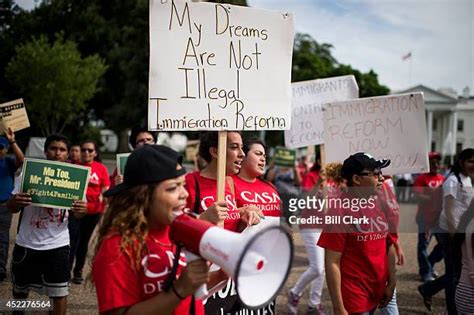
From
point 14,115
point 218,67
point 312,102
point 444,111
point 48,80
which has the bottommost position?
point 14,115

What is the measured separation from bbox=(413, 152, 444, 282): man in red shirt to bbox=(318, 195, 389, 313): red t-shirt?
14.2ft

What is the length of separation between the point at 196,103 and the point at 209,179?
61cm

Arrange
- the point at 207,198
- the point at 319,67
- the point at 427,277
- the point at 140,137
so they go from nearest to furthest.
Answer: the point at 207,198 < the point at 140,137 < the point at 427,277 < the point at 319,67

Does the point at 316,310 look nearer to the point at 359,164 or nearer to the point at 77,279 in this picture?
the point at 359,164

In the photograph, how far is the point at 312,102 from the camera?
655 cm

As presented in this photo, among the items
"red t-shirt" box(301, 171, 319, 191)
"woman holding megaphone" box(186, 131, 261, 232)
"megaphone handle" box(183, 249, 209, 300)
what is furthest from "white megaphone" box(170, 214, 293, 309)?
"red t-shirt" box(301, 171, 319, 191)

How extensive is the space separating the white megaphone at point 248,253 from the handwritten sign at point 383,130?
11.1ft

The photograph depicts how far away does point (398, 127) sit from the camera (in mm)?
4988

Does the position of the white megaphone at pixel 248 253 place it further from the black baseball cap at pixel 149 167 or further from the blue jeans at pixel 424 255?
the blue jeans at pixel 424 255

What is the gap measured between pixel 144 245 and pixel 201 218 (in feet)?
2.94

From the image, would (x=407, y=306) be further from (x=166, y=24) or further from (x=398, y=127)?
(x=166, y=24)

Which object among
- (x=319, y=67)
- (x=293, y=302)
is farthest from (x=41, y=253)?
(x=319, y=67)

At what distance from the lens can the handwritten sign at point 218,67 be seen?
3.19m

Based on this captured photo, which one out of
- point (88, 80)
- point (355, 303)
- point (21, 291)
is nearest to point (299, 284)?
point (355, 303)
